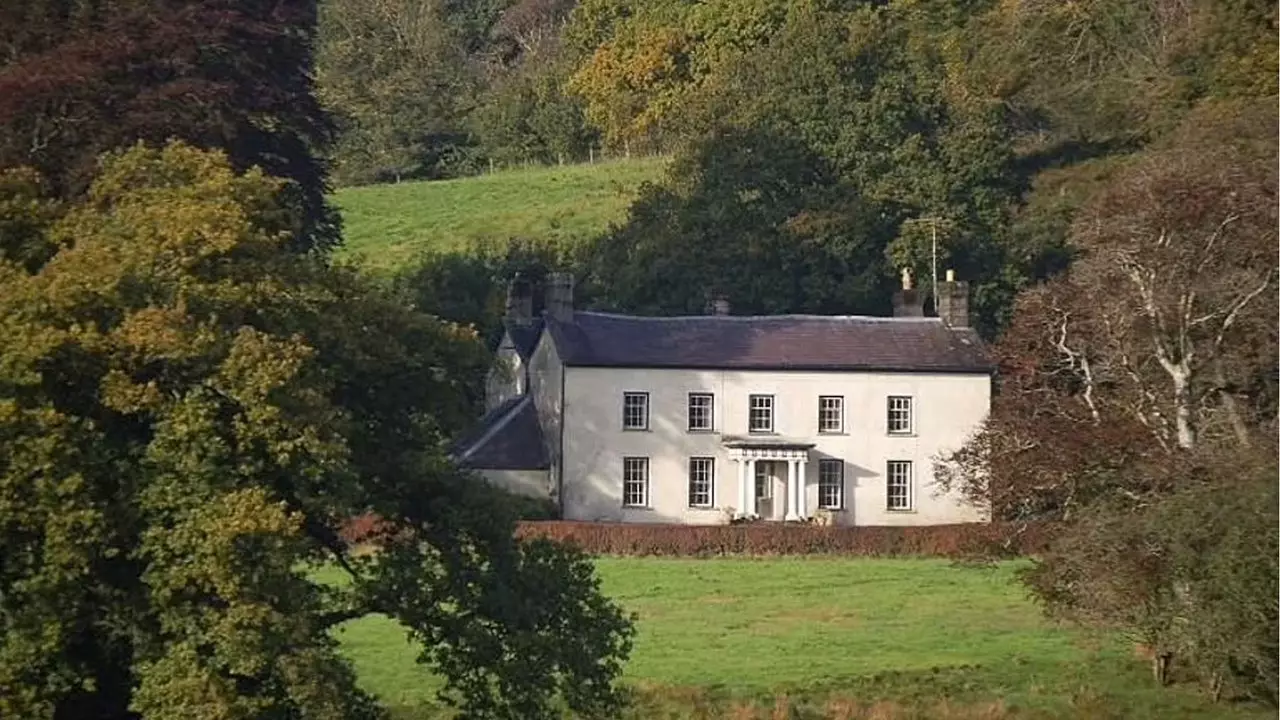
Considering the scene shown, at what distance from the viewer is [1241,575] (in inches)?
1181

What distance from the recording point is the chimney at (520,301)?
6506cm

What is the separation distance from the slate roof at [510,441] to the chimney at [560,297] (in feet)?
8.00

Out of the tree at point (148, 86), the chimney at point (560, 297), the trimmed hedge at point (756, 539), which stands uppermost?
the tree at point (148, 86)

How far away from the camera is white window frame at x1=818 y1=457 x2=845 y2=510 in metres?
62.0

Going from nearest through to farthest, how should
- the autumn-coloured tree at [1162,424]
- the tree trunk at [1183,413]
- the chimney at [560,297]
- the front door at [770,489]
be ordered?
the autumn-coloured tree at [1162,424]
the tree trunk at [1183,413]
the chimney at [560,297]
the front door at [770,489]

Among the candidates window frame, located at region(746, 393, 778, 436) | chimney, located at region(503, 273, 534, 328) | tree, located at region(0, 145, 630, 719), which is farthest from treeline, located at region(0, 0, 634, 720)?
chimney, located at region(503, 273, 534, 328)

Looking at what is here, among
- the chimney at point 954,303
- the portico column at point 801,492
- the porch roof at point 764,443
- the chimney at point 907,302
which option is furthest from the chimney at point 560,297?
the chimney at point 954,303

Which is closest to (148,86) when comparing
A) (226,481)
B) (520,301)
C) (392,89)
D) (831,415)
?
(226,481)

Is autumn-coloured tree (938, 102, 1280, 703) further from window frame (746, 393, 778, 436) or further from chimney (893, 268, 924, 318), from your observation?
chimney (893, 268, 924, 318)

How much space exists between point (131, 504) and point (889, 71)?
5541 cm

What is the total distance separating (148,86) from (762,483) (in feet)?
91.5

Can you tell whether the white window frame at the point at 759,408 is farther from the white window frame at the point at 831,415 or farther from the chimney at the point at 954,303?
the chimney at the point at 954,303

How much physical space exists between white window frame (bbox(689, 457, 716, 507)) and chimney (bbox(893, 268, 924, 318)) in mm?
7371

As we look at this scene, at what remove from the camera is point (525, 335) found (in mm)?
63719
